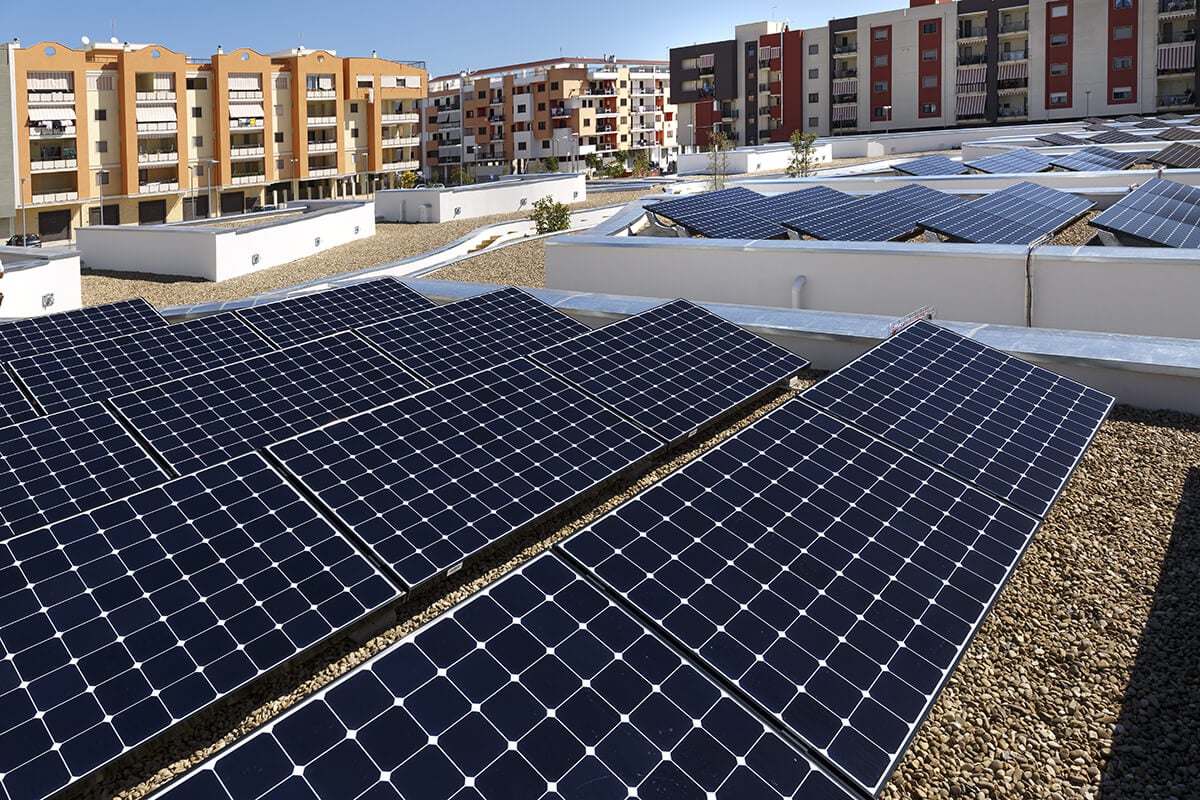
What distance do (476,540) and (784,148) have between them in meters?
66.5

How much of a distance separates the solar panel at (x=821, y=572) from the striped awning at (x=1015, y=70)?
95.5m

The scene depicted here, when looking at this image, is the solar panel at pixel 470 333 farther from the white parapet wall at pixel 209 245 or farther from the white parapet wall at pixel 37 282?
the white parapet wall at pixel 209 245

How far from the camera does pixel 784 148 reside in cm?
6844

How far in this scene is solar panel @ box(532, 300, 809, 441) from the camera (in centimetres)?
955

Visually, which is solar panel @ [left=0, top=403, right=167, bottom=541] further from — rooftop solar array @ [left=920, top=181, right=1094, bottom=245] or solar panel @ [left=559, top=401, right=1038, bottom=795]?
rooftop solar array @ [left=920, top=181, right=1094, bottom=245]

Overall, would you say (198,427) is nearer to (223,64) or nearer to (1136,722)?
(1136,722)

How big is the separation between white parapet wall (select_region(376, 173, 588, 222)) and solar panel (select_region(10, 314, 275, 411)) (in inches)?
1411

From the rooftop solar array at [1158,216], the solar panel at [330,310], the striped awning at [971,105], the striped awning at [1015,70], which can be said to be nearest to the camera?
the solar panel at [330,310]

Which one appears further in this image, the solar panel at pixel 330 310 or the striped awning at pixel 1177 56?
the striped awning at pixel 1177 56

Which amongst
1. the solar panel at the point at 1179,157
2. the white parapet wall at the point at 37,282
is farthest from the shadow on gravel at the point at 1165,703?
the solar panel at the point at 1179,157

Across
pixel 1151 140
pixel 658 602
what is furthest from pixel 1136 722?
pixel 1151 140

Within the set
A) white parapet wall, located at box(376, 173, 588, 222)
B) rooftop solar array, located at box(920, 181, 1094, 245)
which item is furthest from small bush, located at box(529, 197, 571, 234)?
rooftop solar array, located at box(920, 181, 1094, 245)

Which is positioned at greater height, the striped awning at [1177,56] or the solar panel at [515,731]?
the striped awning at [1177,56]

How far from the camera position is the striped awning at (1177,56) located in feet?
267
